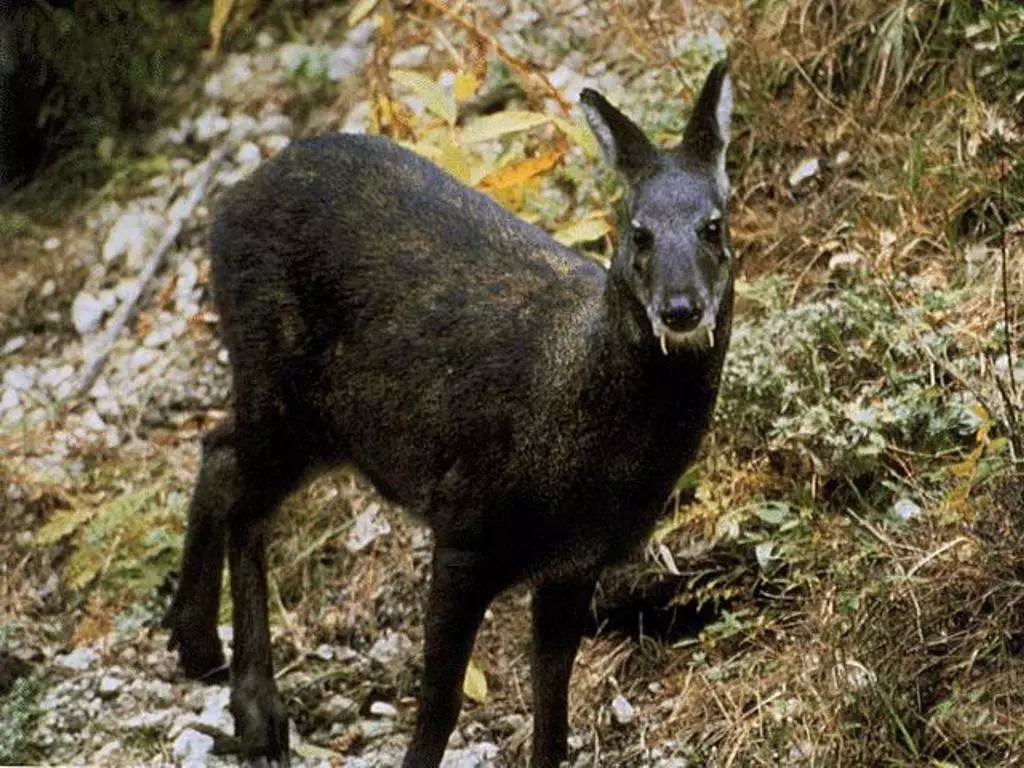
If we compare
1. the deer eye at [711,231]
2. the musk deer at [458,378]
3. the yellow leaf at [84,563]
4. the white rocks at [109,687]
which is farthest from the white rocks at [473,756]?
the deer eye at [711,231]

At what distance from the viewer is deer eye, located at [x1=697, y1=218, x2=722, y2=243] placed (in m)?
4.14

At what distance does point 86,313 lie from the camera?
23.3 ft


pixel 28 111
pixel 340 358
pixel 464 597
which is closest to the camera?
pixel 464 597

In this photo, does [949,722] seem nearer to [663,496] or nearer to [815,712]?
[815,712]

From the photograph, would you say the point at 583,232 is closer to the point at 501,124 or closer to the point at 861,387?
the point at 501,124

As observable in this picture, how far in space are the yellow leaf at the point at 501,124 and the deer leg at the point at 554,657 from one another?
5.26 feet

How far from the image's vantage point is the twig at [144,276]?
6.84 meters

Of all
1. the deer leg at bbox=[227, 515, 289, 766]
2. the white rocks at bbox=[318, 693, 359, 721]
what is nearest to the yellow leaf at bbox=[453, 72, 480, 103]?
the deer leg at bbox=[227, 515, 289, 766]

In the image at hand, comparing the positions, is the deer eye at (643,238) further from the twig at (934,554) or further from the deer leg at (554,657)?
the twig at (934,554)

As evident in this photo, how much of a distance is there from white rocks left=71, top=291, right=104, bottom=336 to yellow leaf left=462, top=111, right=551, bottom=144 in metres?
1.87

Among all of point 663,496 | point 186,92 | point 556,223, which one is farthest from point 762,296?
point 186,92

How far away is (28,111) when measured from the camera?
765cm

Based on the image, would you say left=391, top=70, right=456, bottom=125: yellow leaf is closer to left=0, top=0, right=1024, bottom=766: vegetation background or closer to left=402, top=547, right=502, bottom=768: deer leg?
left=0, top=0, right=1024, bottom=766: vegetation background

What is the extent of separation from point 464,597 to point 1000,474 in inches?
53.2
